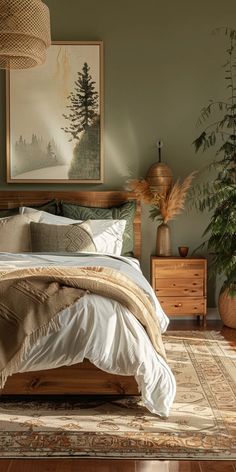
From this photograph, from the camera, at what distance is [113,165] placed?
19.0 feet

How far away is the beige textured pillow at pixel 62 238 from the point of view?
4816mm

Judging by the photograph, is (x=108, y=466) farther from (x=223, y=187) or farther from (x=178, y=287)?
(x=223, y=187)

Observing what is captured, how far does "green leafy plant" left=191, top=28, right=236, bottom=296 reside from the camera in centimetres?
516

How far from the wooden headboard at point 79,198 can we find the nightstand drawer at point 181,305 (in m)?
0.53

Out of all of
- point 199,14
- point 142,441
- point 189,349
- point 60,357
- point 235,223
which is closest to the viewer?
point 142,441

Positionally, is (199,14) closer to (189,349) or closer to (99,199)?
(99,199)

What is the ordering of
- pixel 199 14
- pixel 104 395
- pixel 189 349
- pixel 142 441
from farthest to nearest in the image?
1. pixel 199 14
2. pixel 189 349
3. pixel 104 395
4. pixel 142 441

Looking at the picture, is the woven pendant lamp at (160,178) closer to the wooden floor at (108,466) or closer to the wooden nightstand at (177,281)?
the wooden nightstand at (177,281)

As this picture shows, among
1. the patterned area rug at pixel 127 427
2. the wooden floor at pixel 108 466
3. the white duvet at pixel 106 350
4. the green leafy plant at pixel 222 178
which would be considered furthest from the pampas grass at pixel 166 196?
the wooden floor at pixel 108 466

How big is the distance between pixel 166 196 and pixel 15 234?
1408 mm

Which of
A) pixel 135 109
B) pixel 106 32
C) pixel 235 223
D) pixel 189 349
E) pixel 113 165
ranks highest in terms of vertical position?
pixel 106 32

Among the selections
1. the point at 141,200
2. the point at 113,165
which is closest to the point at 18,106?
the point at 113,165

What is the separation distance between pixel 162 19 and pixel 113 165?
137cm

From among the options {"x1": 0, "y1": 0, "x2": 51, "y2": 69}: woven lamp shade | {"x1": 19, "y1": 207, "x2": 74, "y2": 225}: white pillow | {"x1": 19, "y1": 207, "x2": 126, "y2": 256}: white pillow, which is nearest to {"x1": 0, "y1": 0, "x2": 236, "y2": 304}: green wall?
{"x1": 19, "y1": 207, "x2": 74, "y2": 225}: white pillow
